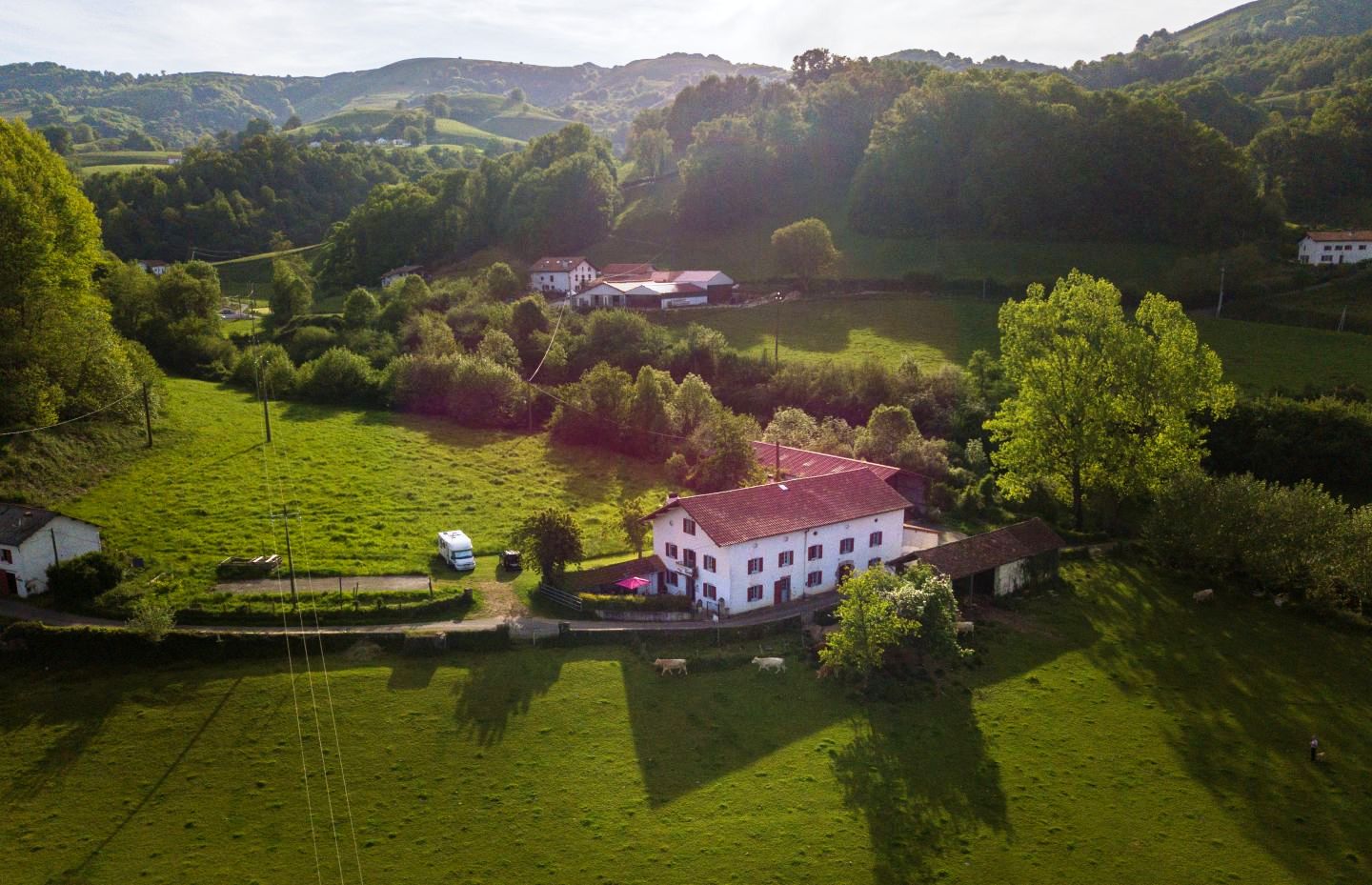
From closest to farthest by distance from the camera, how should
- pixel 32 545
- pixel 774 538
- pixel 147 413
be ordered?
pixel 32 545 < pixel 774 538 < pixel 147 413

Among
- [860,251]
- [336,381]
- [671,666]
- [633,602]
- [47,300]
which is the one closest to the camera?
[671,666]

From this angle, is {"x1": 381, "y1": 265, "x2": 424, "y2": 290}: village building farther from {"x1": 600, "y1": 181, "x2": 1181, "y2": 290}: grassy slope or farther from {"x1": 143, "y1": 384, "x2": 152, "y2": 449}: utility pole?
{"x1": 143, "y1": 384, "x2": 152, "y2": 449}: utility pole

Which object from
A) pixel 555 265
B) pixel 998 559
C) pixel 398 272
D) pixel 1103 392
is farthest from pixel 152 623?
pixel 398 272

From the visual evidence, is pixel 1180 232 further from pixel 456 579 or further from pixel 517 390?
pixel 456 579

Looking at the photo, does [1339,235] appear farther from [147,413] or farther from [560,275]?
[147,413]

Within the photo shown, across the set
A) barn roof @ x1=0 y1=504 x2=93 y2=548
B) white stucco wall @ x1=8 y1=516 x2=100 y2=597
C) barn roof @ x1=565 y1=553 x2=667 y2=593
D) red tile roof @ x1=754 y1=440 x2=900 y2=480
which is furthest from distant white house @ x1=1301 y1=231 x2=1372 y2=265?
barn roof @ x1=0 y1=504 x2=93 y2=548

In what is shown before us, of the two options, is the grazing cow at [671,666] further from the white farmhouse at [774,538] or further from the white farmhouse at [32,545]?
the white farmhouse at [32,545]
